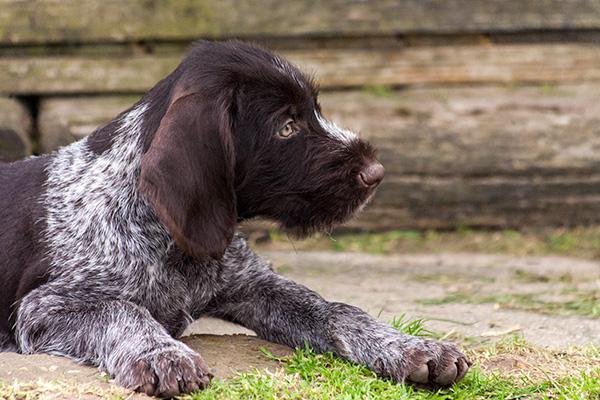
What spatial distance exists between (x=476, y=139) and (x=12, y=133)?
10.7 feet

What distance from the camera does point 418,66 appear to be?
7.73 metres

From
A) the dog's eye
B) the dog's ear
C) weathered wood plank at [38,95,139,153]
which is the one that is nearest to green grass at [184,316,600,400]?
the dog's ear

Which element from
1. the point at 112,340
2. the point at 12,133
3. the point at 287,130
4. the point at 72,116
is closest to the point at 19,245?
the point at 112,340

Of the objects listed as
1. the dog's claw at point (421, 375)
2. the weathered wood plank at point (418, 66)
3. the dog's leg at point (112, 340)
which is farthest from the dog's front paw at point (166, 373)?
the weathered wood plank at point (418, 66)

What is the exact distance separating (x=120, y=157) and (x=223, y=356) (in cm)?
100

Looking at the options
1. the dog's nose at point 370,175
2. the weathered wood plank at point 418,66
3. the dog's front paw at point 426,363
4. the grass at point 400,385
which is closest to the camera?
the grass at point 400,385

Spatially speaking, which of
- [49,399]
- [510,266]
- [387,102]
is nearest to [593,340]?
[510,266]

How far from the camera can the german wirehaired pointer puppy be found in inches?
164

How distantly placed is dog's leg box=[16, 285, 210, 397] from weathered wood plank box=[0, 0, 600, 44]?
341 centimetres

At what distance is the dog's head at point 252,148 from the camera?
4.20m

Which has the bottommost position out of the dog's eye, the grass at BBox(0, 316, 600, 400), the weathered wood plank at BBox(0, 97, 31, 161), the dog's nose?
the grass at BBox(0, 316, 600, 400)

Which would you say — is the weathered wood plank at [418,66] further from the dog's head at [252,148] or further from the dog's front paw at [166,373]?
the dog's front paw at [166,373]

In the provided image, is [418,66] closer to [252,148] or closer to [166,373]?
[252,148]

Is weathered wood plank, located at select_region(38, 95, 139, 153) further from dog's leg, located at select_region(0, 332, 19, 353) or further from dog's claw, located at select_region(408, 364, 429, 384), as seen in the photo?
dog's claw, located at select_region(408, 364, 429, 384)
